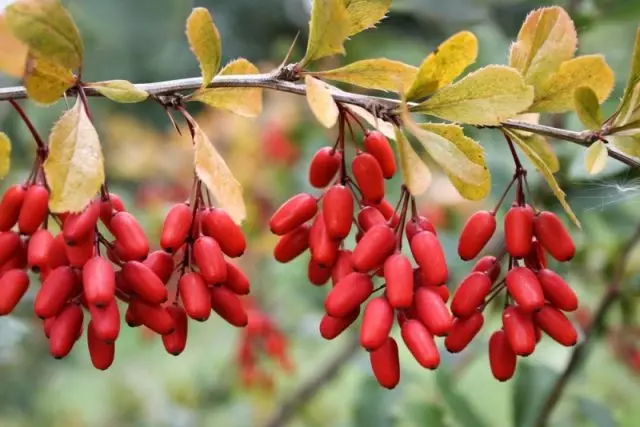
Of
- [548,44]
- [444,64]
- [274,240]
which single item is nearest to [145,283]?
[444,64]

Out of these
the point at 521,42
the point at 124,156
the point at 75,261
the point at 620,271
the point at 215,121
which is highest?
the point at 521,42

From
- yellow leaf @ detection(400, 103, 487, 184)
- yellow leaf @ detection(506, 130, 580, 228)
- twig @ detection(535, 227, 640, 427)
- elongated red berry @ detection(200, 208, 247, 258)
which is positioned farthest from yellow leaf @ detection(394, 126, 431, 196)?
twig @ detection(535, 227, 640, 427)

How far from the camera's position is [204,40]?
0.89 metres

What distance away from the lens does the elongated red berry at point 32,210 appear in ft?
2.95

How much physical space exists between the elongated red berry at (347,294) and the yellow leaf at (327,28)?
0.23 meters

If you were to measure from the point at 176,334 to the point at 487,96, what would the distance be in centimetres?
42

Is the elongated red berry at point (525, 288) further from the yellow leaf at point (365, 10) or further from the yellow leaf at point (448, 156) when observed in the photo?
the yellow leaf at point (365, 10)

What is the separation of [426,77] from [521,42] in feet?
0.39

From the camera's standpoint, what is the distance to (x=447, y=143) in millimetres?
849

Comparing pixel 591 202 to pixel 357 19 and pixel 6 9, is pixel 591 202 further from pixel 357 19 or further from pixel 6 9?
pixel 6 9

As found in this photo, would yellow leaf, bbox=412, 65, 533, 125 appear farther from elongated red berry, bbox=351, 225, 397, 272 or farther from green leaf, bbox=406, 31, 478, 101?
elongated red berry, bbox=351, 225, 397, 272

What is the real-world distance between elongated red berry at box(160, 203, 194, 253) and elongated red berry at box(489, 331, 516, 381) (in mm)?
355

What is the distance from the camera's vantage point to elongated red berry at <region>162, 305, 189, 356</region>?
96 cm

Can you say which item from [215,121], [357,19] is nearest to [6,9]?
[357,19]
